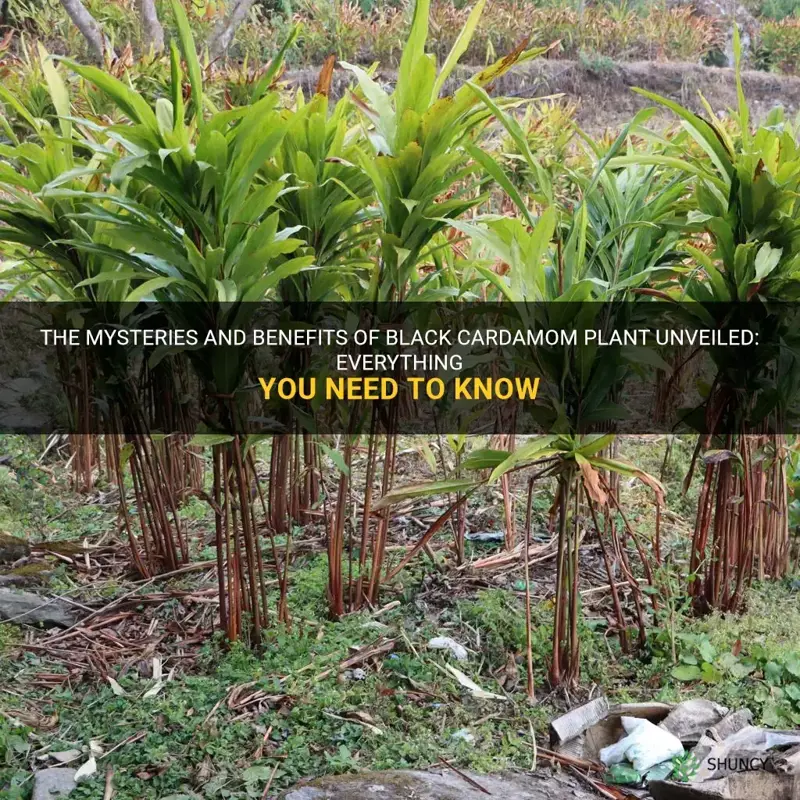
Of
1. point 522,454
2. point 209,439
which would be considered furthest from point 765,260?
point 209,439

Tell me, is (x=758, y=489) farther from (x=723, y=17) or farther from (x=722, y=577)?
(x=723, y=17)

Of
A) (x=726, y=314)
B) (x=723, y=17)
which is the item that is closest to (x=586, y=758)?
(x=726, y=314)

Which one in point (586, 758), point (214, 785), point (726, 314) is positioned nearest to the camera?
point (214, 785)

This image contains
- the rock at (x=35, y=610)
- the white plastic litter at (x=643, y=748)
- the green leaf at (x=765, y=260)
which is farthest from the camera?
the rock at (x=35, y=610)

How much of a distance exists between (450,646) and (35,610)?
1000 millimetres

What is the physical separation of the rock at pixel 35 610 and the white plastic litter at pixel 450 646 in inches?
34.1

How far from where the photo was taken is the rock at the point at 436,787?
1.35 m

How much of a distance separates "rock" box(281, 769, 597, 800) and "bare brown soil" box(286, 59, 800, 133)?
8.11m

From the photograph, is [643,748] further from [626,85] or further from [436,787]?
→ [626,85]

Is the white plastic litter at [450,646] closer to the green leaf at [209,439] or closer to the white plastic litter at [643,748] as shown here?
the white plastic litter at [643,748]

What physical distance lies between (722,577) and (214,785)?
1.20 meters

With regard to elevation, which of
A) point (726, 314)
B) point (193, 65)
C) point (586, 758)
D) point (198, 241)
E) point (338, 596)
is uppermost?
point (193, 65)

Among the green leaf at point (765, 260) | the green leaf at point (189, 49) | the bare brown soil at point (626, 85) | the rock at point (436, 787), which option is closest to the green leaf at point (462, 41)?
the green leaf at point (189, 49)

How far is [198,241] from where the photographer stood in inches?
61.8
